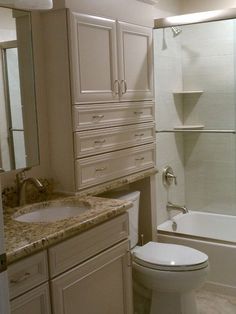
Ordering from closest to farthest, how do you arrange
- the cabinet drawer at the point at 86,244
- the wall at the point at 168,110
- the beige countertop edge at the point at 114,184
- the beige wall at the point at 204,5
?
the cabinet drawer at the point at 86,244
the beige countertop edge at the point at 114,184
the wall at the point at 168,110
the beige wall at the point at 204,5

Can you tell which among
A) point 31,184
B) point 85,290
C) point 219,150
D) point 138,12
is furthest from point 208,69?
point 85,290

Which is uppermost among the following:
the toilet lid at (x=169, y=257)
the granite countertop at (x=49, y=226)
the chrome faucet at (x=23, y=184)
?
the chrome faucet at (x=23, y=184)

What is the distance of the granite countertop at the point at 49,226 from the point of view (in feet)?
5.18

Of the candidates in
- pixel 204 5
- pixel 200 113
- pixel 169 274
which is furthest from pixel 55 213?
pixel 204 5

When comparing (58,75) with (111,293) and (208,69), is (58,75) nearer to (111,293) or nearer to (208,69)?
(111,293)

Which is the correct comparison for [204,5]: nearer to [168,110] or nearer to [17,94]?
[168,110]

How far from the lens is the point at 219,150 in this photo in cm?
367

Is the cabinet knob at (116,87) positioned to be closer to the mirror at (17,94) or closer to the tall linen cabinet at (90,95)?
the tall linen cabinet at (90,95)

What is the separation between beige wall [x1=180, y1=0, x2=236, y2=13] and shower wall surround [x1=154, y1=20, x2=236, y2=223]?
132mm

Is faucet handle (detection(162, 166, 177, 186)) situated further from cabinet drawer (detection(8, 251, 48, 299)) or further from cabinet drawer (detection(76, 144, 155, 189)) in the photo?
cabinet drawer (detection(8, 251, 48, 299))

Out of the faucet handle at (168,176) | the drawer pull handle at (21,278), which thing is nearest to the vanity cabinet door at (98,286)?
the drawer pull handle at (21,278)

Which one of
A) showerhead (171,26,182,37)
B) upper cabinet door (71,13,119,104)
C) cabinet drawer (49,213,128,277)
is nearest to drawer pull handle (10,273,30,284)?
cabinet drawer (49,213,128,277)

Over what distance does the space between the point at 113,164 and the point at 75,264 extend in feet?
2.74

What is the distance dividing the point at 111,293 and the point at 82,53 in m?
1.27
